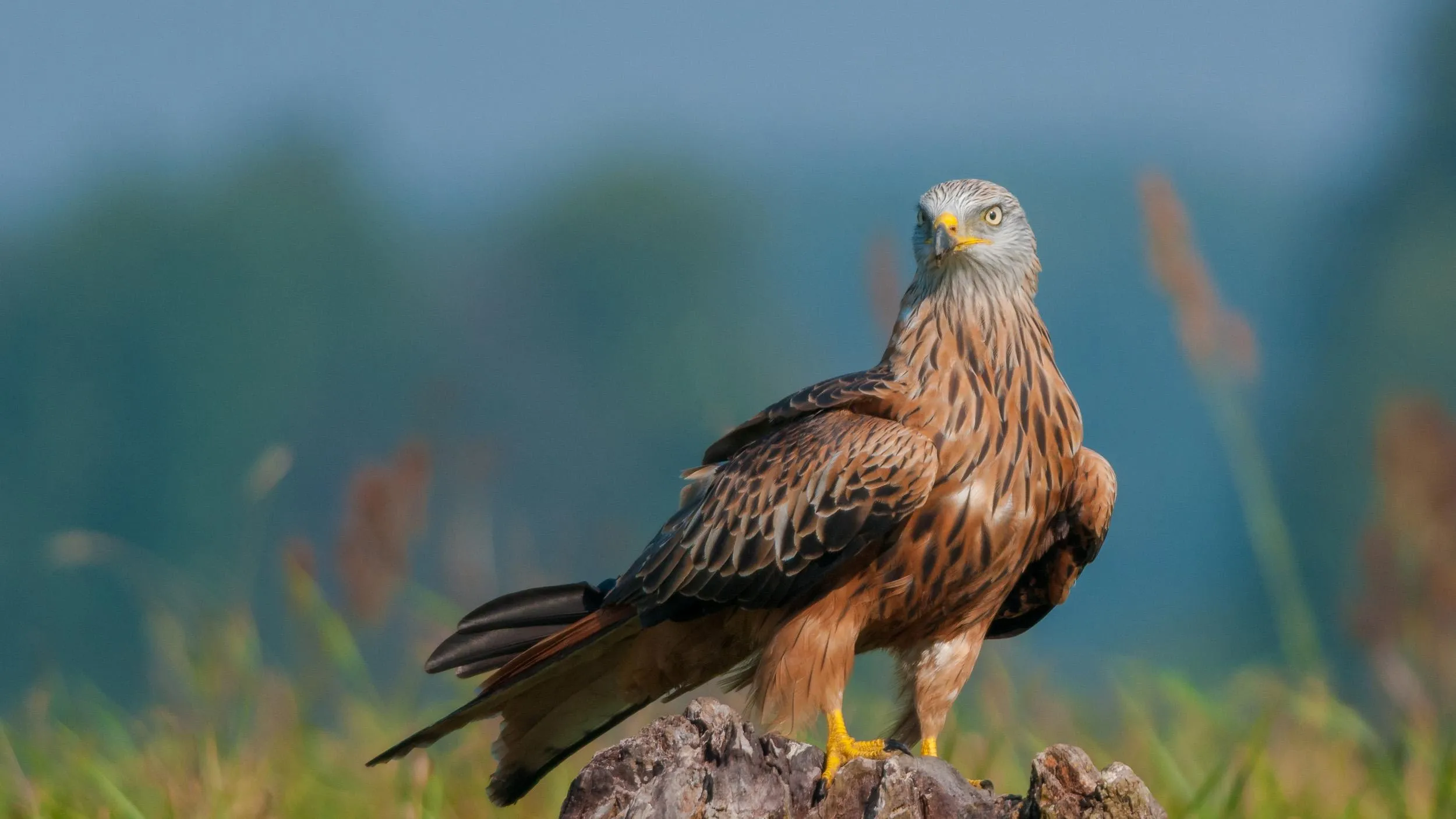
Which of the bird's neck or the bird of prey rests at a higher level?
the bird's neck

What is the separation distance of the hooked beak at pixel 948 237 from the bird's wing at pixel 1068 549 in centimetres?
81

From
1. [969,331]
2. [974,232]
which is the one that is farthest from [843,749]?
[974,232]

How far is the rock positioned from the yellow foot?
0.15m

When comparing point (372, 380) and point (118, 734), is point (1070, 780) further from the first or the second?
point (372, 380)

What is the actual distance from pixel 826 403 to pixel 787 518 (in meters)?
0.44

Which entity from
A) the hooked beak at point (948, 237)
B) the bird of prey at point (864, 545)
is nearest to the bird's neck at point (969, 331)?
the bird of prey at point (864, 545)

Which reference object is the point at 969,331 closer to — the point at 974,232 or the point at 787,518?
the point at 974,232

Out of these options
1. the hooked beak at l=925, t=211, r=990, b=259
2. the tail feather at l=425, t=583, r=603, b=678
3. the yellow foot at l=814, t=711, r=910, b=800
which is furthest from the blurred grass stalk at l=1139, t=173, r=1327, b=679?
the tail feather at l=425, t=583, r=603, b=678

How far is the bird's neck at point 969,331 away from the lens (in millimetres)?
4953

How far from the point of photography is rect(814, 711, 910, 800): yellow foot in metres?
4.02

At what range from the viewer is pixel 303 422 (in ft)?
196

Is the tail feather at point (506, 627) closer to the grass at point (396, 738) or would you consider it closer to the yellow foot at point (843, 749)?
the grass at point (396, 738)

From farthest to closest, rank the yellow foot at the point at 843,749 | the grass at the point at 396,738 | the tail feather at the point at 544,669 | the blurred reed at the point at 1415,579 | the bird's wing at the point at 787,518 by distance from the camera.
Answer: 1. the blurred reed at the point at 1415,579
2. the grass at the point at 396,738
3. the tail feather at the point at 544,669
4. the bird's wing at the point at 787,518
5. the yellow foot at the point at 843,749

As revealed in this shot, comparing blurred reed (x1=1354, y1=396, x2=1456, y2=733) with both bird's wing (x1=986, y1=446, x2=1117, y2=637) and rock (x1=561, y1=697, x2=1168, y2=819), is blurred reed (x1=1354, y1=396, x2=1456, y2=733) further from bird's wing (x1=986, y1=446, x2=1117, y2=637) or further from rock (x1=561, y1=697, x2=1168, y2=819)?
rock (x1=561, y1=697, x2=1168, y2=819)
